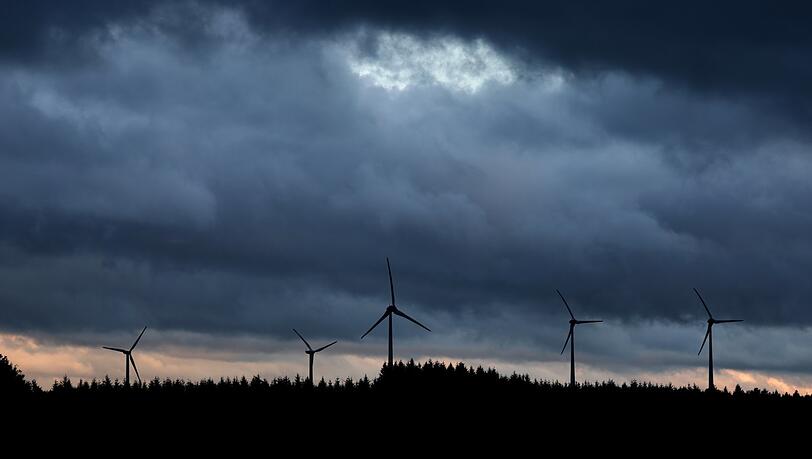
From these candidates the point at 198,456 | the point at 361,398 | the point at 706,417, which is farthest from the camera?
the point at 706,417

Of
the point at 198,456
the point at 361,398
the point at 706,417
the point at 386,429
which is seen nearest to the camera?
the point at 198,456

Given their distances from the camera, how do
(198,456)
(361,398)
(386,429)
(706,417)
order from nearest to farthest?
1. (198,456)
2. (386,429)
3. (361,398)
4. (706,417)

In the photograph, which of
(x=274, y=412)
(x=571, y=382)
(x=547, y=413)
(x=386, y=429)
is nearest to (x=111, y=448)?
(x=274, y=412)

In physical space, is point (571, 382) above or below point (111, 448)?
above

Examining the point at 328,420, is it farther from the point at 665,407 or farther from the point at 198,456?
the point at 665,407

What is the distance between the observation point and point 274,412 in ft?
400

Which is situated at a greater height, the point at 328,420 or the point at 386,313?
the point at 386,313

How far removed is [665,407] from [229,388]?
52299 mm

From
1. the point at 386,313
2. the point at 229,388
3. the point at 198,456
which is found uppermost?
the point at 386,313

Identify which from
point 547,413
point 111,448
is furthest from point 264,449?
point 547,413

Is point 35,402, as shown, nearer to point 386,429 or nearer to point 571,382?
point 386,429

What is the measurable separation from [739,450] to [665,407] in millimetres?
14779

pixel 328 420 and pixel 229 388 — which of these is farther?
pixel 229 388

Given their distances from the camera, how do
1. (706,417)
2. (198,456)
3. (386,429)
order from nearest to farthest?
(198,456), (386,429), (706,417)
